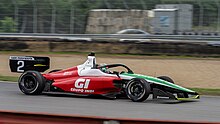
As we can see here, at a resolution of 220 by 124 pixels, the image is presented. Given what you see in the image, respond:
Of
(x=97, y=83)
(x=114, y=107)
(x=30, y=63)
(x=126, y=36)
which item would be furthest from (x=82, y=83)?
(x=126, y=36)

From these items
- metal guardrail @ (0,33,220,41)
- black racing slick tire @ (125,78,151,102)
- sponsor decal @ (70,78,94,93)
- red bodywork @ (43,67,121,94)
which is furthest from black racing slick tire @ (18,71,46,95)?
metal guardrail @ (0,33,220,41)

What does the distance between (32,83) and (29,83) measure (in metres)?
0.11

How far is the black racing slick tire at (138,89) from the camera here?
1065cm

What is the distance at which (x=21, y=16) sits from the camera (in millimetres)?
27234

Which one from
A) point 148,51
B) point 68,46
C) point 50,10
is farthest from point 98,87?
point 50,10

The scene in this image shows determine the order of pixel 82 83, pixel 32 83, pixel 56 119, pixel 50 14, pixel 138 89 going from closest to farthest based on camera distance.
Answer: pixel 56 119 → pixel 138 89 → pixel 82 83 → pixel 32 83 → pixel 50 14

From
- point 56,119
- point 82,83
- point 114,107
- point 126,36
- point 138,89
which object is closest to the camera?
point 56,119

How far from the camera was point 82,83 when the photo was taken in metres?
11.5

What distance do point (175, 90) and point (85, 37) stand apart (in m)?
15.7

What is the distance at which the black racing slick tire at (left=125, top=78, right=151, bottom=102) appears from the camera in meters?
10.6

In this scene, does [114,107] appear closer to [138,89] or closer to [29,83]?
[138,89]

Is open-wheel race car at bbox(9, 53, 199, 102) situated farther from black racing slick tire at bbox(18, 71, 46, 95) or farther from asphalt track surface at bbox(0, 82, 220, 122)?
asphalt track surface at bbox(0, 82, 220, 122)

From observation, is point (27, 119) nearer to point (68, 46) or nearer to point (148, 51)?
point (148, 51)

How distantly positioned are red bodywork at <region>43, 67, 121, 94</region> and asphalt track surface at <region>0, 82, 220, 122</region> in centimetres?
21
